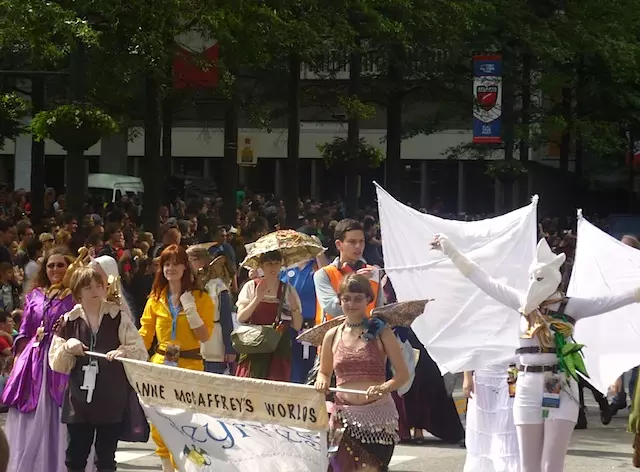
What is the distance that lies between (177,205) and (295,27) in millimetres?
11923

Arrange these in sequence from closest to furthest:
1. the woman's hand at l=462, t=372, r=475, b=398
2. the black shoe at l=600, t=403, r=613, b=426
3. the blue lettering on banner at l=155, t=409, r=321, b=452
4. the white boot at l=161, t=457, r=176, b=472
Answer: the blue lettering on banner at l=155, t=409, r=321, b=452
the white boot at l=161, t=457, r=176, b=472
the woman's hand at l=462, t=372, r=475, b=398
the black shoe at l=600, t=403, r=613, b=426

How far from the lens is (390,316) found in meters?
8.04

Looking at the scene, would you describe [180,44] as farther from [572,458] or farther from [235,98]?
[572,458]

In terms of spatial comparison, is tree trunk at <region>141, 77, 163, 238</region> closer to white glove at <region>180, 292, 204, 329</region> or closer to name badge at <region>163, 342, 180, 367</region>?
white glove at <region>180, 292, 204, 329</region>

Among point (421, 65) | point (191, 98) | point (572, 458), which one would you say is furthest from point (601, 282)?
point (421, 65)

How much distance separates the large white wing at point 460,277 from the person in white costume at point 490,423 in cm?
38

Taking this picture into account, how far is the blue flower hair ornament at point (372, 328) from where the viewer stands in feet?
25.7

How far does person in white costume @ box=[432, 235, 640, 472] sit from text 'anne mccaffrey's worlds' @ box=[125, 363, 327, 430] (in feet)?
4.30

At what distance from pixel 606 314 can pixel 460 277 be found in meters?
1.02

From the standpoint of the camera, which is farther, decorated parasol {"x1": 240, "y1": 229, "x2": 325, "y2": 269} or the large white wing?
decorated parasol {"x1": 240, "y1": 229, "x2": 325, "y2": 269}

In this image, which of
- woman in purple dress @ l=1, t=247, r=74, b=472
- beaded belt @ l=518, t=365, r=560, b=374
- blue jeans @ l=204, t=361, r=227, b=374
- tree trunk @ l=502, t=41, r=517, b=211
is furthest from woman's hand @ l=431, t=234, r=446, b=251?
tree trunk @ l=502, t=41, r=517, b=211

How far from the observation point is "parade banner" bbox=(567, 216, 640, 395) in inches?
392

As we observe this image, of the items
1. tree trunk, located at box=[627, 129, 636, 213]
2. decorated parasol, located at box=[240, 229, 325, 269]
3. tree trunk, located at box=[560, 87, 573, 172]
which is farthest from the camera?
tree trunk, located at box=[627, 129, 636, 213]

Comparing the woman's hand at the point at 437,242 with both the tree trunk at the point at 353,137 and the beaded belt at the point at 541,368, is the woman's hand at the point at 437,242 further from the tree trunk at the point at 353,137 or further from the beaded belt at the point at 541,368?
the tree trunk at the point at 353,137
